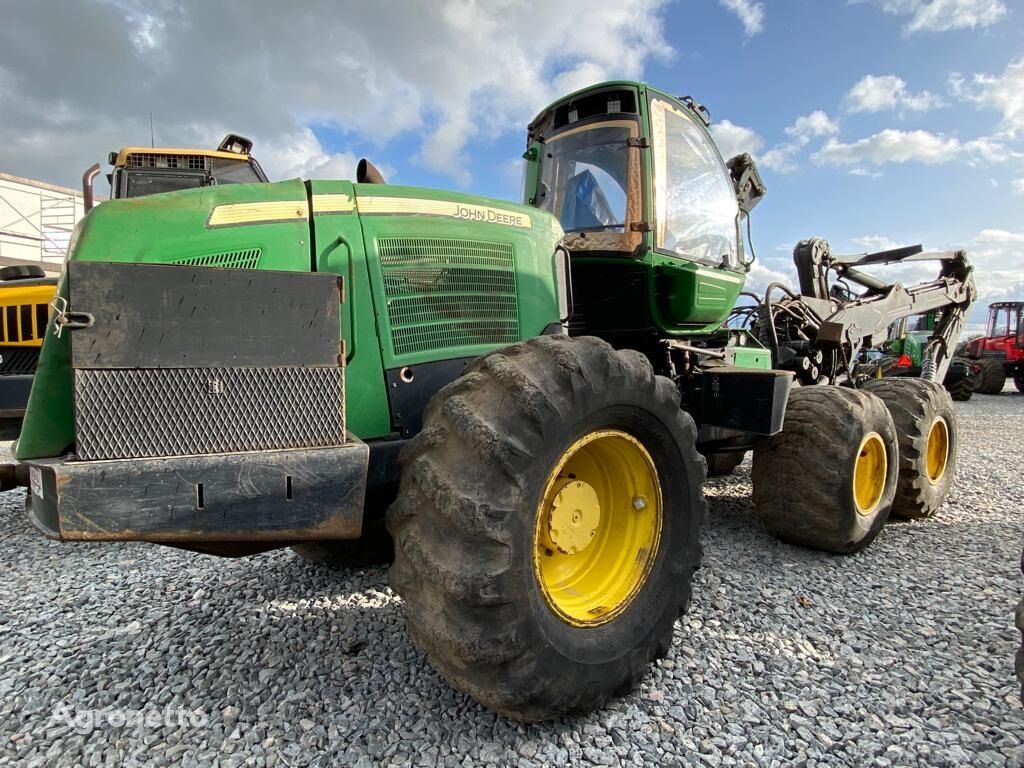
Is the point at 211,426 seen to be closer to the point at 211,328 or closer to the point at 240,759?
the point at 211,328

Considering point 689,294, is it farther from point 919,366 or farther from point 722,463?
point 919,366

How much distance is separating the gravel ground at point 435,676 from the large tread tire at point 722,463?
2.06 m

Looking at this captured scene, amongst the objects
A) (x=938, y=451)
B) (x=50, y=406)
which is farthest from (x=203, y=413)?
(x=938, y=451)

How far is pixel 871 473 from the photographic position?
4.29m

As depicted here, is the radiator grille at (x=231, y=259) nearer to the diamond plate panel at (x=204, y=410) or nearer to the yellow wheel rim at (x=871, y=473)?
the diamond plate panel at (x=204, y=410)

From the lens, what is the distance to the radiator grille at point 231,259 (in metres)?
2.23

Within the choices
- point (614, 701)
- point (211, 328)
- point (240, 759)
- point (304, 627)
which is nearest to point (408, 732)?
point (240, 759)

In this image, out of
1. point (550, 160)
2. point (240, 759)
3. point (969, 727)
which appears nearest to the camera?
point (240, 759)

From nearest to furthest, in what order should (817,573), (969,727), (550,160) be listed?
(969,727), (817,573), (550,160)

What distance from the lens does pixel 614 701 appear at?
2.39 meters

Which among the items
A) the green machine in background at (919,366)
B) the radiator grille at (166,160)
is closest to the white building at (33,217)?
the radiator grille at (166,160)

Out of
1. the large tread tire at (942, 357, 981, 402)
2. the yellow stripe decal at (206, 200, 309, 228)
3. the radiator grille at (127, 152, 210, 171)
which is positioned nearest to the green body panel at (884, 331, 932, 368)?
the large tread tire at (942, 357, 981, 402)

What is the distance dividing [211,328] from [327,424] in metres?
0.47

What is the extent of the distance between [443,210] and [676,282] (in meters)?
1.79
